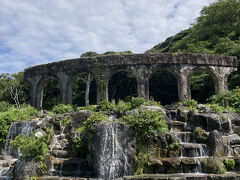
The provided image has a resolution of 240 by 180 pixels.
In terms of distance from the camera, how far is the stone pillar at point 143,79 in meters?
16.6

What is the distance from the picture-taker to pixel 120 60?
660 inches

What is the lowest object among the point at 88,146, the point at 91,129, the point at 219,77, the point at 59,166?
the point at 59,166

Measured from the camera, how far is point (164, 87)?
81.9 feet

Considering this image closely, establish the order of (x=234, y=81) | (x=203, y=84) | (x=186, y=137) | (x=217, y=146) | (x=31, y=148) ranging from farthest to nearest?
(x=203, y=84)
(x=234, y=81)
(x=186, y=137)
(x=217, y=146)
(x=31, y=148)

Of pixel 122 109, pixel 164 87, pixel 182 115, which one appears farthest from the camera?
pixel 164 87

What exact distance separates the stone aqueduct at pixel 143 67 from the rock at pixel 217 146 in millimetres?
7869

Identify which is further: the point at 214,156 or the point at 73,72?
the point at 73,72

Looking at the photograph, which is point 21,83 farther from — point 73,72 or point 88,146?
point 88,146

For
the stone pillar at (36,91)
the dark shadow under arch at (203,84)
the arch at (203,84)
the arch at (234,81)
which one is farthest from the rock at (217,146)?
the stone pillar at (36,91)

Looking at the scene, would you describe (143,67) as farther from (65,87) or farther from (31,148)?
(31,148)

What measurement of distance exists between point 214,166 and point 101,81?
35.8ft

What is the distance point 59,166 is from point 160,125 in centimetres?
429

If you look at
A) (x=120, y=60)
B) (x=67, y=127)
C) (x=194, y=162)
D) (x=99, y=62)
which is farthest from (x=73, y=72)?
(x=194, y=162)

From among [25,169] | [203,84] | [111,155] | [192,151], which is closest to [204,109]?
[192,151]
